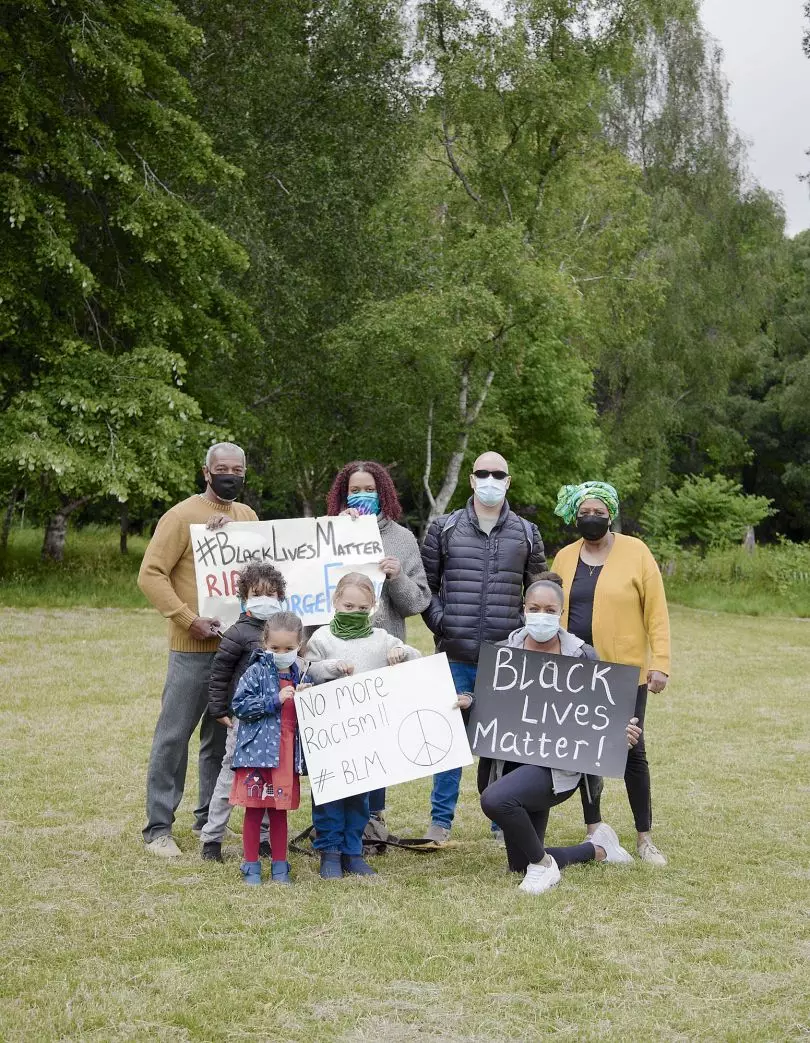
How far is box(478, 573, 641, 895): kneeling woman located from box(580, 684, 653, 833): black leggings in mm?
138

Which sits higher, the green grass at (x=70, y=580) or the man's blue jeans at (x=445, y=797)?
the man's blue jeans at (x=445, y=797)

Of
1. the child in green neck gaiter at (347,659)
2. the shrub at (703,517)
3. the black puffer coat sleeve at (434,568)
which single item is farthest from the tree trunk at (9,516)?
the child in green neck gaiter at (347,659)

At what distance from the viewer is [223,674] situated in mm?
5789

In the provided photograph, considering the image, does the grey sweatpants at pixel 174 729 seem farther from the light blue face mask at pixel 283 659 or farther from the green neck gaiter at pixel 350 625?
the green neck gaiter at pixel 350 625

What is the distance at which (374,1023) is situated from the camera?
3.97 m

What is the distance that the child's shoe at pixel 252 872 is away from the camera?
5.56 meters

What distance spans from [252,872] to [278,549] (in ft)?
5.84

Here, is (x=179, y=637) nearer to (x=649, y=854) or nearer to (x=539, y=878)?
(x=539, y=878)

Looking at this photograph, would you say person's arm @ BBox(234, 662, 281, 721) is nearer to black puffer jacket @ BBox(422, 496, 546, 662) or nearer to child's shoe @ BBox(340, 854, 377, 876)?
child's shoe @ BBox(340, 854, 377, 876)

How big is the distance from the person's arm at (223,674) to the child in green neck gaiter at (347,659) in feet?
1.24

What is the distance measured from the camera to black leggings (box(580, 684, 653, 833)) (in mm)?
6145

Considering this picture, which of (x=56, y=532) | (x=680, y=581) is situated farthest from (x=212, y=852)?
(x=680, y=581)

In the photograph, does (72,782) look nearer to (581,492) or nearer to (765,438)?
(581,492)

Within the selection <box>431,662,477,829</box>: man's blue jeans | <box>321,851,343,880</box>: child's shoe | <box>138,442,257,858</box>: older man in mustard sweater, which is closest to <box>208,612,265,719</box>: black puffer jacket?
<box>138,442,257,858</box>: older man in mustard sweater
